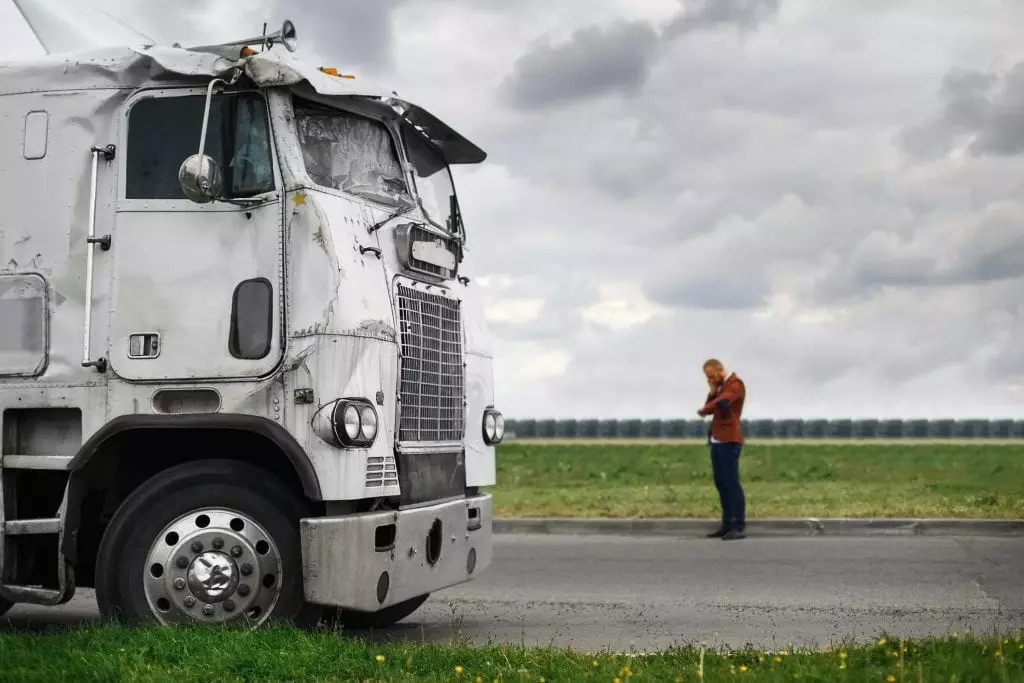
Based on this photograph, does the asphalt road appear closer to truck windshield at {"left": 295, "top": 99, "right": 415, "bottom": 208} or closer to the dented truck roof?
truck windshield at {"left": 295, "top": 99, "right": 415, "bottom": 208}

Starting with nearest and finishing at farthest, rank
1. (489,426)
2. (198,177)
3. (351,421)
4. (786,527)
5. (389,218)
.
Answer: (198,177) < (351,421) < (389,218) < (489,426) < (786,527)

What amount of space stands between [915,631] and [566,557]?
5.29 m

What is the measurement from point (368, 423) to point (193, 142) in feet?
5.69

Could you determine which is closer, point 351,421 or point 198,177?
point 198,177

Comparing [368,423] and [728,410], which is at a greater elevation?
[728,410]

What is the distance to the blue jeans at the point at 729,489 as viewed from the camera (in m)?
14.9

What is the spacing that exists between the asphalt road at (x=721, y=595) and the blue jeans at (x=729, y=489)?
45 cm

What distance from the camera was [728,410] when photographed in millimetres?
14938

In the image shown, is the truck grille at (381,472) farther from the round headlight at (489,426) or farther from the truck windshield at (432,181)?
the truck windshield at (432,181)

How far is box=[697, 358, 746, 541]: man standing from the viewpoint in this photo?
48.9ft

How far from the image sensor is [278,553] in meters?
6.84

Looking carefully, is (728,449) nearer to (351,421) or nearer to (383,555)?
(383,555)

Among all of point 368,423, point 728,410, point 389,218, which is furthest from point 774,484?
point 368,423

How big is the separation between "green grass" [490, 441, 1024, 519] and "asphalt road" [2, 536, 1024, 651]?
6.89ft
